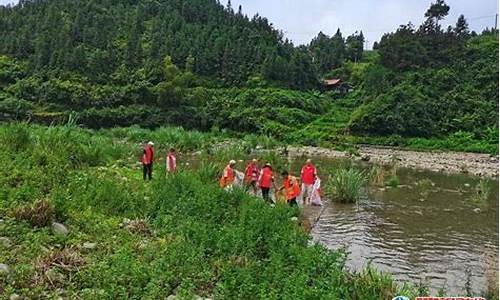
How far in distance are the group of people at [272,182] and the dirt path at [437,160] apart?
19.8 m

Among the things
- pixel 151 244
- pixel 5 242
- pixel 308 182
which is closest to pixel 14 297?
pixel 5 242

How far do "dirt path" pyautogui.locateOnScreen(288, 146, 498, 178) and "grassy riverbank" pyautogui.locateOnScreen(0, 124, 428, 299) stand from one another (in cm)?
2716

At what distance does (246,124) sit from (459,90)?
28.2 m

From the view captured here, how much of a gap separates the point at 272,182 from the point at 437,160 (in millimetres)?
28969

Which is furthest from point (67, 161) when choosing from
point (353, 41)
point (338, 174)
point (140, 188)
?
point (353, 41)

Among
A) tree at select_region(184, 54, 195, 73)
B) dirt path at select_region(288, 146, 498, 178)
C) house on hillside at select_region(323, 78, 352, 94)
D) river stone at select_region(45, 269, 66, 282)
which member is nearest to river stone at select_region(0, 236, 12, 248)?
river stone at select_region(45, 269, 66, 282)

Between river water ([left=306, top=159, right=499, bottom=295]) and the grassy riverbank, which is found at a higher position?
the grassy riverbank

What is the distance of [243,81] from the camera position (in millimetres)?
78750

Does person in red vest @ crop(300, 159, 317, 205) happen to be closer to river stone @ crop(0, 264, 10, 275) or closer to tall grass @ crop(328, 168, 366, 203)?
tall grass @ crop(328, 168, 366, 203)

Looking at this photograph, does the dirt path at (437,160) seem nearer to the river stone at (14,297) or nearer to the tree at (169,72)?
the tree at (169,72)

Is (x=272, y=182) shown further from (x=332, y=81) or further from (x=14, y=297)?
(x=332, y=81)

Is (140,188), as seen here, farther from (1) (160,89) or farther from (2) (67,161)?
(1) (160,89)

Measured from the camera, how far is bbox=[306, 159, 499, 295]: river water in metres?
10.7

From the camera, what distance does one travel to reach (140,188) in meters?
13.0
